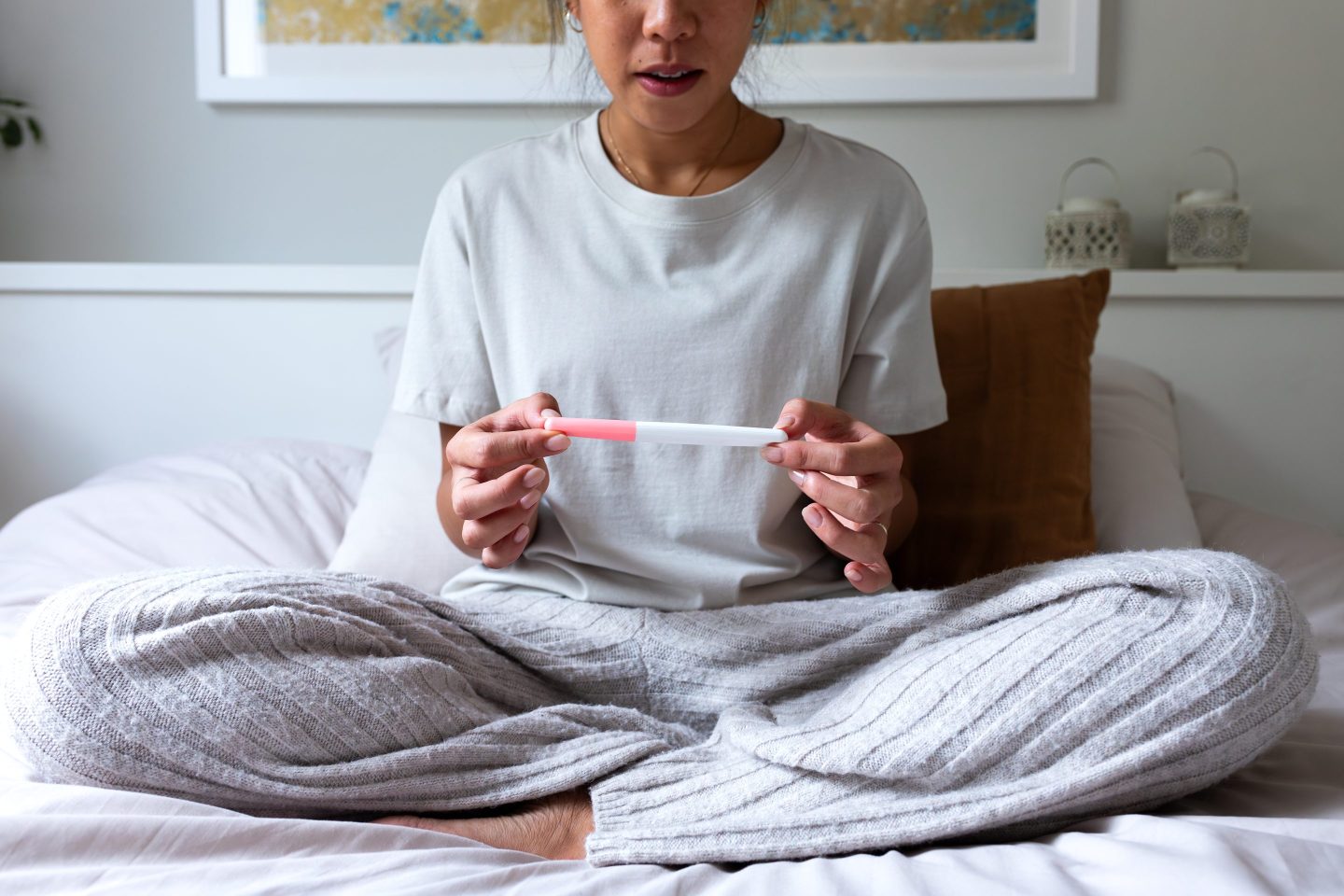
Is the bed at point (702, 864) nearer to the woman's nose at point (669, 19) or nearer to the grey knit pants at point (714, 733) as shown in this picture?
the grey knit pants at point (714, 733)

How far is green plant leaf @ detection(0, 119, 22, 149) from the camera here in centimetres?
184

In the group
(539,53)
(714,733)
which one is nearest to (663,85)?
(714,733)

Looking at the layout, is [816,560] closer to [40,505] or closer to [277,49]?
[40,505]

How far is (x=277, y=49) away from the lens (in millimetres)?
1822

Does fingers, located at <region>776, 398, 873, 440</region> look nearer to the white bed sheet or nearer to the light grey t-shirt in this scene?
the light grey t-shirt

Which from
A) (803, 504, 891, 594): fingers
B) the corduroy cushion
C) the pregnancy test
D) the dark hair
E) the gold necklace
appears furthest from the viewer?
the dark hair

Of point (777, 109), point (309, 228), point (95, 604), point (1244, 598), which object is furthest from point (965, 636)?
point (309, 228)

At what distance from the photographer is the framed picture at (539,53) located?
1.75 m

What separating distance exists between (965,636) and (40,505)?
1.12m

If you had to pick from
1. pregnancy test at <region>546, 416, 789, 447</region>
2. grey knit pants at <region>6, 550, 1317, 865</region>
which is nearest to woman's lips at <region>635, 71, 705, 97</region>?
pregnancy test at <region>546, 416, 789, 447</region>

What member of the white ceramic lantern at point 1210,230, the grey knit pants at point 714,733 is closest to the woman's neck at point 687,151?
the grey knit pants at point 714,733

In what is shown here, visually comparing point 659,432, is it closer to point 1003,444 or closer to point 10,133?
point 1003,444

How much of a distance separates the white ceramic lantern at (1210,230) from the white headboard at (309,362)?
0.14 ft

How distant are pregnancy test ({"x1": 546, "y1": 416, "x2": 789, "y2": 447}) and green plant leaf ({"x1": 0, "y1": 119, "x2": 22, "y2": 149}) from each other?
4.91 feet
